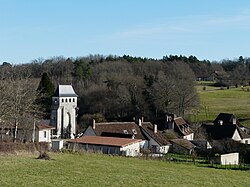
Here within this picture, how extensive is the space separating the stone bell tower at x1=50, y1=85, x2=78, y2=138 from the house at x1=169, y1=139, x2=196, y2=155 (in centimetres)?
1846

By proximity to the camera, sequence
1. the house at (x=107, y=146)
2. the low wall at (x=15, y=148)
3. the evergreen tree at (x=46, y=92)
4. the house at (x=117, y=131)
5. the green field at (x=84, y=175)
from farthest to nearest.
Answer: the evergreen tree at (x=46, y=92), the house at (x=117, y=131), the house at (x=107, y=146), the low wall at (x=15, y=148), the green field at (x=84, y=175)

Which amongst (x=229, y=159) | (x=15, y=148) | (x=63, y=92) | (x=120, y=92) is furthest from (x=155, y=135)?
(x=120, y=92)

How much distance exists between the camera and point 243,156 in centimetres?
4166

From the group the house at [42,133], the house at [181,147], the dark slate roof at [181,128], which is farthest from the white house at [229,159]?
the house at [42,133]

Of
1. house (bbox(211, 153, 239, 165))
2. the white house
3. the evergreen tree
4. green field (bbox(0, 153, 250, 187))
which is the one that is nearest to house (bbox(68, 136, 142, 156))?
house (bbox(211, 153, 239, 165))

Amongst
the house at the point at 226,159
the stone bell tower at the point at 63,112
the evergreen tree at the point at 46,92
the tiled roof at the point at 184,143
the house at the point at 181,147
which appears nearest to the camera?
the house at the point at 226,159

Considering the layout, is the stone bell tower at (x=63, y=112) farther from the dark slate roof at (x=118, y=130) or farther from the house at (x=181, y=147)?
the house at (x=181, y=147)

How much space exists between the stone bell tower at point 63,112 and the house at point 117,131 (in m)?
12.6

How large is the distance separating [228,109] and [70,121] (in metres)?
31.8

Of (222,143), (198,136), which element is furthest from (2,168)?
(198,136)

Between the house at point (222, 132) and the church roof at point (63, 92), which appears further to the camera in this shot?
the church roof at point (63, 92)

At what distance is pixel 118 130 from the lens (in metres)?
50.5

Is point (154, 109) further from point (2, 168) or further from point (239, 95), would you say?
point (2, 168)

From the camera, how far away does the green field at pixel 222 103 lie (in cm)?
7550
